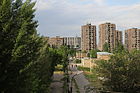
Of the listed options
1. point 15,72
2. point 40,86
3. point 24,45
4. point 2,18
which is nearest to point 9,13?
point 2,18

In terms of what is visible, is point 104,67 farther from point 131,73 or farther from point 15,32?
point 15,32

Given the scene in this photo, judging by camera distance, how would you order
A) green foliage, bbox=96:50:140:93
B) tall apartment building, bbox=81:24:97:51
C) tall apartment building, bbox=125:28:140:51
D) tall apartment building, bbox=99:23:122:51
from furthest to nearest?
tall apartment building, bbox=81:24:97:51, tall apartment building, bbox=99:23:122:51, tall apartment building, bbox=125:28:140:51, green foliage, bbox=96:50:140:93

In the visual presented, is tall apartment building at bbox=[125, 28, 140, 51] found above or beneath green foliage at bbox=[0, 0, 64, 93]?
above

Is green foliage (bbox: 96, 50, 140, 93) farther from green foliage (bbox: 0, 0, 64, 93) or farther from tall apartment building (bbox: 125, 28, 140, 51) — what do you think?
tall apartment building (bbox: 125, 28, 140, 51)

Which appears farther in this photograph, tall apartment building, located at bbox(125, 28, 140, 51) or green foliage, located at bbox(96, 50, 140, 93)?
tall apartment building, located at bbox(125, 28, 140, 51)

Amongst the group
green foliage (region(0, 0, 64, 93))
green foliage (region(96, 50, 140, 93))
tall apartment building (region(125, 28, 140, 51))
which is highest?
tall apartment building (region(125, 28, 140, 51))

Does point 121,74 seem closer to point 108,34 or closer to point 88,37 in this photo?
point 108,34

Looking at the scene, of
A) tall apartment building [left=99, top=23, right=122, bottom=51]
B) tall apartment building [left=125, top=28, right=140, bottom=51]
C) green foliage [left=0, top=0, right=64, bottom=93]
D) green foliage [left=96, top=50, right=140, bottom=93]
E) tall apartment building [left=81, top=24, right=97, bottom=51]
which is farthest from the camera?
tall apartment building [left=81, top=24, right=97, bottom=51]

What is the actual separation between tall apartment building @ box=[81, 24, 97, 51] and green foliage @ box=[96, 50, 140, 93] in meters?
99.9

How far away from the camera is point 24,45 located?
309 inches

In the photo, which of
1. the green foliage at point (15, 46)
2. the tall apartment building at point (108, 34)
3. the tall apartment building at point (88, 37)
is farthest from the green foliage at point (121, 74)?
the tall apartment building at point (88, 37)

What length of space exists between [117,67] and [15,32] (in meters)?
15.6

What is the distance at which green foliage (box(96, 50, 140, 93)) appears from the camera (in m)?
22.1

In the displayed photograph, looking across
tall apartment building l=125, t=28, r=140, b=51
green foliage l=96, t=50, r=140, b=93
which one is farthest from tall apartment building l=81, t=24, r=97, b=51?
green foliage l=96, t=50, r=140, b=93
